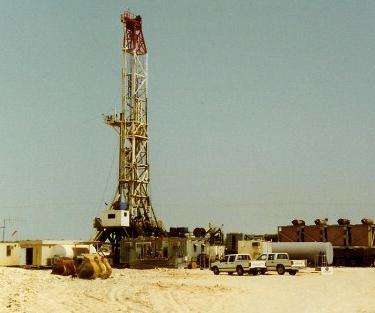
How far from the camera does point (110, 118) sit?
2933 inches

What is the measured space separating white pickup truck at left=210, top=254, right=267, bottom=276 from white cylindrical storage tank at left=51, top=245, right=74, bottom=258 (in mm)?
17498

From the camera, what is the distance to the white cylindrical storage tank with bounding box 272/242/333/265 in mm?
56469

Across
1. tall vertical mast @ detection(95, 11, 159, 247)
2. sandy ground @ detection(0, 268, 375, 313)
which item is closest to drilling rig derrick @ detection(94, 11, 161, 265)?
tall vertical mast @ detection(95, 11, 159, 247)

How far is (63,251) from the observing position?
56781 millimetres

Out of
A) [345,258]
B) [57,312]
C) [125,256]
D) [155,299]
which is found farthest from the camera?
[345,258]

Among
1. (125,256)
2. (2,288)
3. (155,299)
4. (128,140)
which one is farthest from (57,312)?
(128,140)

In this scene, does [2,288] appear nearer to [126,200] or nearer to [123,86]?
[126,200]

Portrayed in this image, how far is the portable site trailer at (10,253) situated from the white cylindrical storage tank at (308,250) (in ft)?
87.2

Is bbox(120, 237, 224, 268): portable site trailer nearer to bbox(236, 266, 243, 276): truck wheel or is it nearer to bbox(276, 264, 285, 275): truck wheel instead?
bbox(236, 266, 243, 276): truck wheel

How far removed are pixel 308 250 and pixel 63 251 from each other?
2429 centimetres

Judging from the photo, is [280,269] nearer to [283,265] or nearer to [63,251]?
[283,265]

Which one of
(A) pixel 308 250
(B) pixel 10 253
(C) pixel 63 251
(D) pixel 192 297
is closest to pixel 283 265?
(A) pixel 308 250

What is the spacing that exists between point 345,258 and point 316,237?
4391 mm

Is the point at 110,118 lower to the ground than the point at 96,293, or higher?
higher
